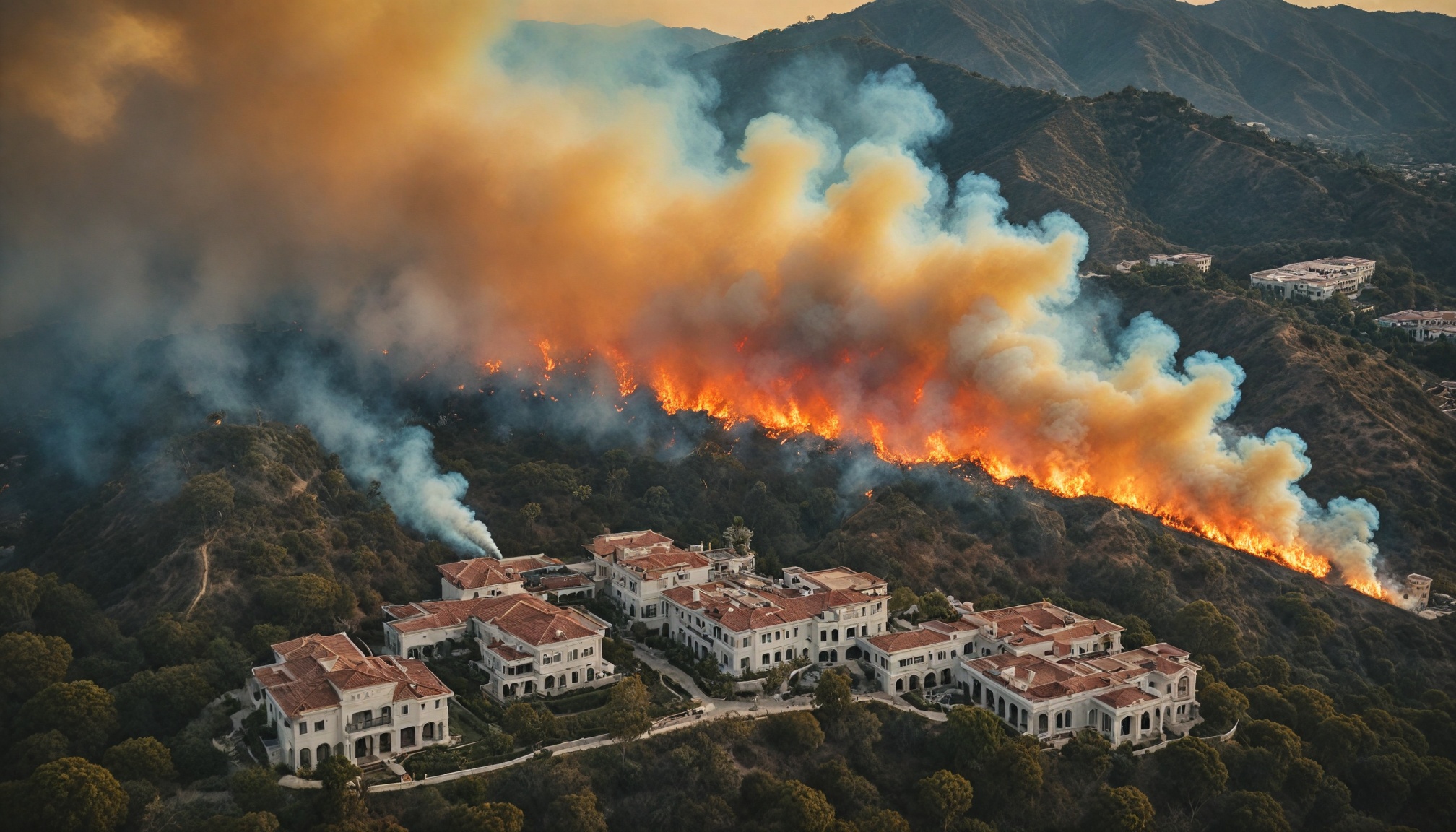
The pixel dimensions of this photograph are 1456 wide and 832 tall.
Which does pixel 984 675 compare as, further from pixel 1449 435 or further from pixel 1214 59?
pixel 1214 59

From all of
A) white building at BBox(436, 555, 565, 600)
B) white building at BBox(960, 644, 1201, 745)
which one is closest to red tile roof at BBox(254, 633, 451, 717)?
white building at BBox(436, 555, 565, 600)

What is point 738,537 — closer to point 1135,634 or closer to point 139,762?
point 1135,634

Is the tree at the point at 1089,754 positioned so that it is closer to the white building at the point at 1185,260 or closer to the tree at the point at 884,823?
the tree at the point at 884,823

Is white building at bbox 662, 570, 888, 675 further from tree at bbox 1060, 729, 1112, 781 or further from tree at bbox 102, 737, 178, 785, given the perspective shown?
tree at bbox 102, 737, 178, 785

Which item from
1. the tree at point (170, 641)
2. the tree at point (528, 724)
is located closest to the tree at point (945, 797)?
the tree at point (528, 724)

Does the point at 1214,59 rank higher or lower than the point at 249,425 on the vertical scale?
higher

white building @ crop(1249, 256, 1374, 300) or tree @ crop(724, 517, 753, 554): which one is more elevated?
white building @ crop(1249, 256, 1374, 300)

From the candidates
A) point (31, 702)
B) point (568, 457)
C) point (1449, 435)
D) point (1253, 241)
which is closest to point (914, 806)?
point (31, 702)
